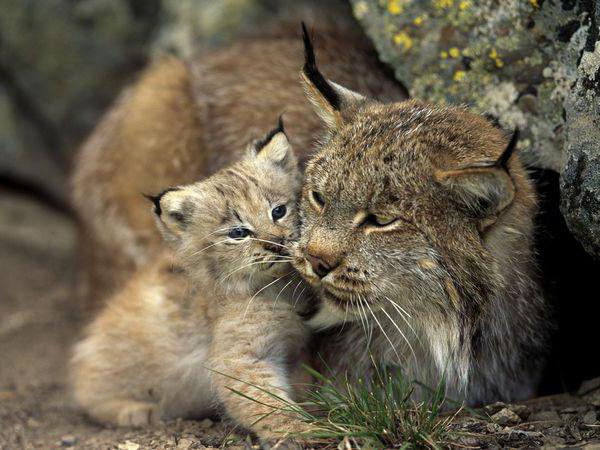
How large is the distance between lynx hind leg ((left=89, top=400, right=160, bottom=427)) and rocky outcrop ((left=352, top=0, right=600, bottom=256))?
263cm

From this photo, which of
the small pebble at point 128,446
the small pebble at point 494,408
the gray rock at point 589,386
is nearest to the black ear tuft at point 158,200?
the small pebble at point 128,446

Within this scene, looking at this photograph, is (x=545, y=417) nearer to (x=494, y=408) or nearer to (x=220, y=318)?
(x=494, y=408)

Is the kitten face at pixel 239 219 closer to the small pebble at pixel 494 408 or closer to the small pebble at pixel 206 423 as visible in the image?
the small pebble at pixel 206 423

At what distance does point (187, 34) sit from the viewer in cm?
743

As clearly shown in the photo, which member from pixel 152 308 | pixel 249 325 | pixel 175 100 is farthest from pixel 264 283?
pixel 175 100

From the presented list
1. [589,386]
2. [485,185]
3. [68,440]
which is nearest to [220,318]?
[68,440]

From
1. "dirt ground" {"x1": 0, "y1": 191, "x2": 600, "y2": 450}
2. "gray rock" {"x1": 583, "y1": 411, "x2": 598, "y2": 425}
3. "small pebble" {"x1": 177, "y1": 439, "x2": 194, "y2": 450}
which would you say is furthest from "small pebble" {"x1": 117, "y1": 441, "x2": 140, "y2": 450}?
"gray rock" {"x1": 583, "y1": 411, "x2": 598, "y2": 425}

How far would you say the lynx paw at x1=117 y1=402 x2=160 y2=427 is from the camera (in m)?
4.91

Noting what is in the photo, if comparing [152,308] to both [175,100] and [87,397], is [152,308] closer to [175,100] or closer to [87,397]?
[87,397]

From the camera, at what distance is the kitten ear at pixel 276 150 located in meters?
4.62

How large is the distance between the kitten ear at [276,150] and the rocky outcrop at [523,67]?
3.72 feet

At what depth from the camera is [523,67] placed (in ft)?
16.0

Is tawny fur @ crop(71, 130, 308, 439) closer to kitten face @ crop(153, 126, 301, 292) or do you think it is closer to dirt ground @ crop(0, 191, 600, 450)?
kitten face @ crop(153, 126, 301, 292)

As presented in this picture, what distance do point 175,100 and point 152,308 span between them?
6.91 feet
